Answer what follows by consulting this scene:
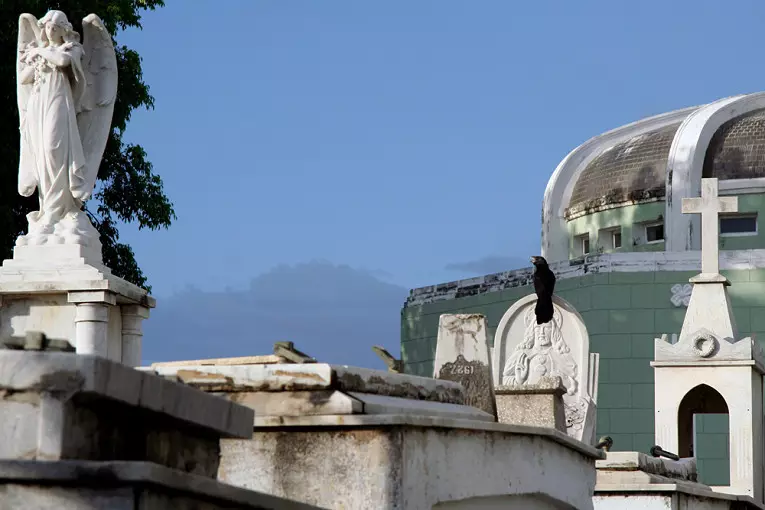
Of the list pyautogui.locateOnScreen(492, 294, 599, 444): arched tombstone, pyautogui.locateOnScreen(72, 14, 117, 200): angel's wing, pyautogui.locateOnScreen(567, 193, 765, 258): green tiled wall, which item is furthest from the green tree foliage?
pyautogui.locateOnScreen(567, 193, 765, 258): green tiled wall

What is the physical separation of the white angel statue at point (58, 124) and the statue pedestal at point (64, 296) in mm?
102

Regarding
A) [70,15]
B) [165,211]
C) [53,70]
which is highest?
[70,15]

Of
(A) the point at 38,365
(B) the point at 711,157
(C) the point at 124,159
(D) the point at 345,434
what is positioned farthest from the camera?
(B) the point at 711,157

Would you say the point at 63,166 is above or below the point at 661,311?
below

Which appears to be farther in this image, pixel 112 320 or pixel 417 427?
pixel 112 320

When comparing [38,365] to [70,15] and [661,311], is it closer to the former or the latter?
[70,15]

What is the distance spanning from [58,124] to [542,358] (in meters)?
7.84

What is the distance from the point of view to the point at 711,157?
30250mm

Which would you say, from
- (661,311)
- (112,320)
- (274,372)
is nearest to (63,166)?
(112,320)

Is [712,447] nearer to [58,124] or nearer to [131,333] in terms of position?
[131,333]

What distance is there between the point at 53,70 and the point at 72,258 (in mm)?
887

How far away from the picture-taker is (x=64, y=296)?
810cm

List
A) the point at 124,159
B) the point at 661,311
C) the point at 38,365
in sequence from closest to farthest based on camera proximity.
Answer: the point at 38,365, the point at 124,159, the point at 661,311

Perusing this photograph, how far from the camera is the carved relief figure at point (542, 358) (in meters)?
15.1
